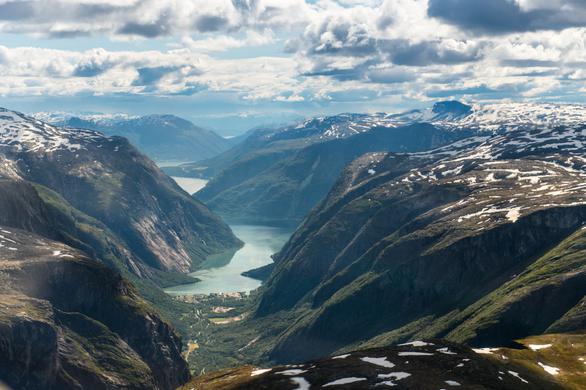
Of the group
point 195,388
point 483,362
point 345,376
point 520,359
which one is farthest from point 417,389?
point 195,388

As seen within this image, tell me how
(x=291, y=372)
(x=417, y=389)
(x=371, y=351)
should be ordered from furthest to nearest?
1. (x=371, y=351)
2. (x=291, y=372)
3. (x=417, y=389)

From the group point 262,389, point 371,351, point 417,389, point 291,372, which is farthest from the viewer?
point 371,351

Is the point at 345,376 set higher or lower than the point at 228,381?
higher

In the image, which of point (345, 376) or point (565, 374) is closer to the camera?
point (345, 376)

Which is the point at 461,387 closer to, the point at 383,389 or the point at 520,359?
the point at 383,389

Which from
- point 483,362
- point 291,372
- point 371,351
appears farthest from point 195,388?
point 483,362

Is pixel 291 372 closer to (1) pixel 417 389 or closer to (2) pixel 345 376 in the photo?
(2) pixel 345 376
